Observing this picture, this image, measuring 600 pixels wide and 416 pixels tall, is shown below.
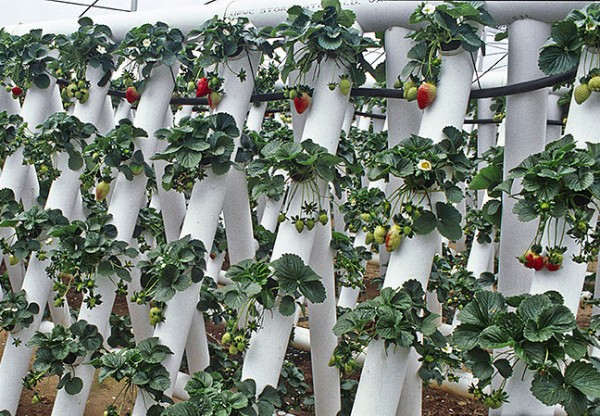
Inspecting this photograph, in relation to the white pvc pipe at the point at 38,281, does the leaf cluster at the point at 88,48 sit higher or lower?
higher

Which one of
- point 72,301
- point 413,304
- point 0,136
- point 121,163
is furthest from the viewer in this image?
point 72,301

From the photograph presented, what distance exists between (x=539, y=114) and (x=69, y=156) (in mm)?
1680

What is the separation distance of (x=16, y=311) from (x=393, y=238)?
61.7 inches

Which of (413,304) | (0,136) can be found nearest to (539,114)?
(413,304)

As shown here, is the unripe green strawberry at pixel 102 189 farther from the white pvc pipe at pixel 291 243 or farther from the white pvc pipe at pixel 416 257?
the white pvc pipe at pixel 416 257

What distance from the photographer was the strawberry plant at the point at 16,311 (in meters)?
2.07

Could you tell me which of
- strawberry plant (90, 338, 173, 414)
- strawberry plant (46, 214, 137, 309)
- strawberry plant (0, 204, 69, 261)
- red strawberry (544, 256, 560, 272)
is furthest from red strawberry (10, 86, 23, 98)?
red strawberry (544, 256, 560, 272)

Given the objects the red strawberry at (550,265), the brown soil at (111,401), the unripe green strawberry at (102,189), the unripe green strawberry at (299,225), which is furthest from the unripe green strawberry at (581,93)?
the brown soil at (111,401)

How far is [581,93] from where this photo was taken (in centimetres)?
120

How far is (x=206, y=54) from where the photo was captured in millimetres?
1753

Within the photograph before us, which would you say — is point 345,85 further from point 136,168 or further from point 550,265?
→ point 136,168

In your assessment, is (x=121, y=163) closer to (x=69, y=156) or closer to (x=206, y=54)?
(x=69, y=156)

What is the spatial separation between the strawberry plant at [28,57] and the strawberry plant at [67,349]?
43.2 inches

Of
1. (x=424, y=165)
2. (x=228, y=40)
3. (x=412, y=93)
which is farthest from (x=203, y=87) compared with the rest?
(x=424, y=165)
